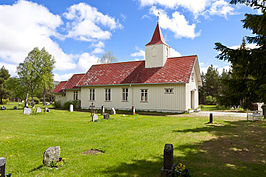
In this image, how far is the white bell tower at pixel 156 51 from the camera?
2416 centimetres

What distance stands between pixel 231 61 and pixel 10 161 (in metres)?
8.35

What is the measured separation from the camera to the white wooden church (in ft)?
69.0

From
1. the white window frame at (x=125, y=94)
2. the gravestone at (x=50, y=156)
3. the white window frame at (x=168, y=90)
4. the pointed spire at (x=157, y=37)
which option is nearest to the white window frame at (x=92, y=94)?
the white window frame at (x=125, y=94)

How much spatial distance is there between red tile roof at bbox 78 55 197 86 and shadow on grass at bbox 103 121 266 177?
12.9 meters

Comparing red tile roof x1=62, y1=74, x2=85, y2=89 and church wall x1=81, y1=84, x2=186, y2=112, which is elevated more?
red tile roof x1=62, y1=74, x2=85, y2=89

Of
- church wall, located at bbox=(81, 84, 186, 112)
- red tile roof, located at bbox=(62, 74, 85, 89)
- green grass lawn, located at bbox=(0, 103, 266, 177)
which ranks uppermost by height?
red tile roof, located at bbox=(62, 74, 85, 89)

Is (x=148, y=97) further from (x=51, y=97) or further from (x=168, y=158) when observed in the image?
(x=51, y=97)

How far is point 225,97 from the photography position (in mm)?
6148

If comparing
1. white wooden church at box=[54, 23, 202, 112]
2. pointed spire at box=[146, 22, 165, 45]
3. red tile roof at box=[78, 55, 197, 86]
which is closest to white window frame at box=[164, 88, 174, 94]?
white wooden church at box=[54, 23, 202, 112]

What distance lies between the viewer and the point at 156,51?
24.3 meters

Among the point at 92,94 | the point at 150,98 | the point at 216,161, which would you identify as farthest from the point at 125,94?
the point at 216,161

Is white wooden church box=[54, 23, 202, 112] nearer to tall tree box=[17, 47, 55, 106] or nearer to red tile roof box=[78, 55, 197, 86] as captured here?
red tile roof box=[78, 55, 197, 86]

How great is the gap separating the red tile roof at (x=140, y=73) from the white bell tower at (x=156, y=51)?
77cm

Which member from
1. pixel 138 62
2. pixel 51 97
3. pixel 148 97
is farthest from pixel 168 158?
pixel 51 97
